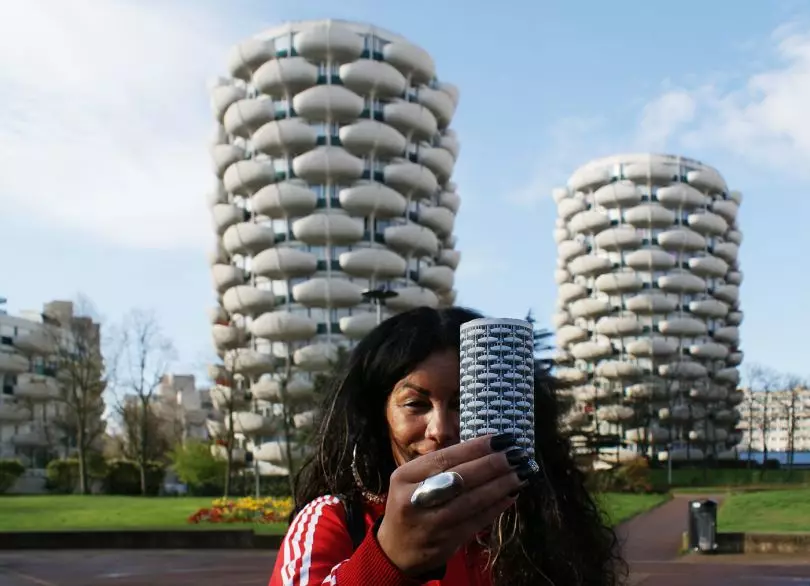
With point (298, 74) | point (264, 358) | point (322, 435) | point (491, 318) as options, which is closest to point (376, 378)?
point (322, 435)

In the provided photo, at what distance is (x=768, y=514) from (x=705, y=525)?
853cm

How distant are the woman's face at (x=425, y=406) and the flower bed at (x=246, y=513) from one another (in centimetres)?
2362

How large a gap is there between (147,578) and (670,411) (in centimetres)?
8197

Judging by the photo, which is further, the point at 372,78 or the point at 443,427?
the point at 372,78

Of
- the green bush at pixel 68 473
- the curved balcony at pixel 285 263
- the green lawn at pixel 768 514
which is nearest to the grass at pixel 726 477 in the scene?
the curved balcony at pixel 285 263

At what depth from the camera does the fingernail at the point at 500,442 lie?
1578 millimetres

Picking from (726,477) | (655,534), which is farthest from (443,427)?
(726,477)

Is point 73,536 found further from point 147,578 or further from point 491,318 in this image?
point 491,318

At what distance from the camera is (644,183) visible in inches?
4045

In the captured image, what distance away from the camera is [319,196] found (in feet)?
224

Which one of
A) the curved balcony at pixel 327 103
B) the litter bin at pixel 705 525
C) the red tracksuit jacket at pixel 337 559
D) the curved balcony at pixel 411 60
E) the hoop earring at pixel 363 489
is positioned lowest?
the litter bin at pixel 705 525

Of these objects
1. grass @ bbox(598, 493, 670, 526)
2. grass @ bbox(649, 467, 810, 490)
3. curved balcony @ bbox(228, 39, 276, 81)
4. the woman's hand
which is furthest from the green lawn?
curved balcony @ bbox(228, 39, 276, 81)

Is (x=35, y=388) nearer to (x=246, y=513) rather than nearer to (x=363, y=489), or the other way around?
(x=246, y=513)

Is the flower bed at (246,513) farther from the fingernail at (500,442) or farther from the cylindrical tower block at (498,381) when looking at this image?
the fingernail at (500,442)
